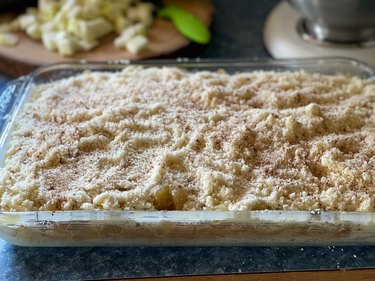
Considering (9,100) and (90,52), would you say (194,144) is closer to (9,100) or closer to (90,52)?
(9,100)

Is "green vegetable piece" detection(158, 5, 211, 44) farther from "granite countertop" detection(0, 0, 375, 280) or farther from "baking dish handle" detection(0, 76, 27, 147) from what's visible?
"granite countertop" detection(0, 0, 375, 280)

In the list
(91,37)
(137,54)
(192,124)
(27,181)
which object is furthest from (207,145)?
(91,37)

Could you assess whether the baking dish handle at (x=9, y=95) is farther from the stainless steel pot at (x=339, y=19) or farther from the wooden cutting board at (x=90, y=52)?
the stainless steel pot at (x=339, y=19)

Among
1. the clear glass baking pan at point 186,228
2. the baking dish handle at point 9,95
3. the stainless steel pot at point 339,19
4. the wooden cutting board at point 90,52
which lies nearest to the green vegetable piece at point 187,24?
the wooden cutting board at point 90,52

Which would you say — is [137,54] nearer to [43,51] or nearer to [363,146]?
[43,51]

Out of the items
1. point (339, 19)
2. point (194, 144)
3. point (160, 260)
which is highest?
point (339, 19)

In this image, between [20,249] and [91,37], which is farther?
[91,37]

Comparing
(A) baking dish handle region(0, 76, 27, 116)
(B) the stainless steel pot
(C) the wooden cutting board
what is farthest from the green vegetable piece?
(A) baking dish handle region(0, 76, 27, 116)

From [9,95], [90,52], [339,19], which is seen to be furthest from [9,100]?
[339,19]
